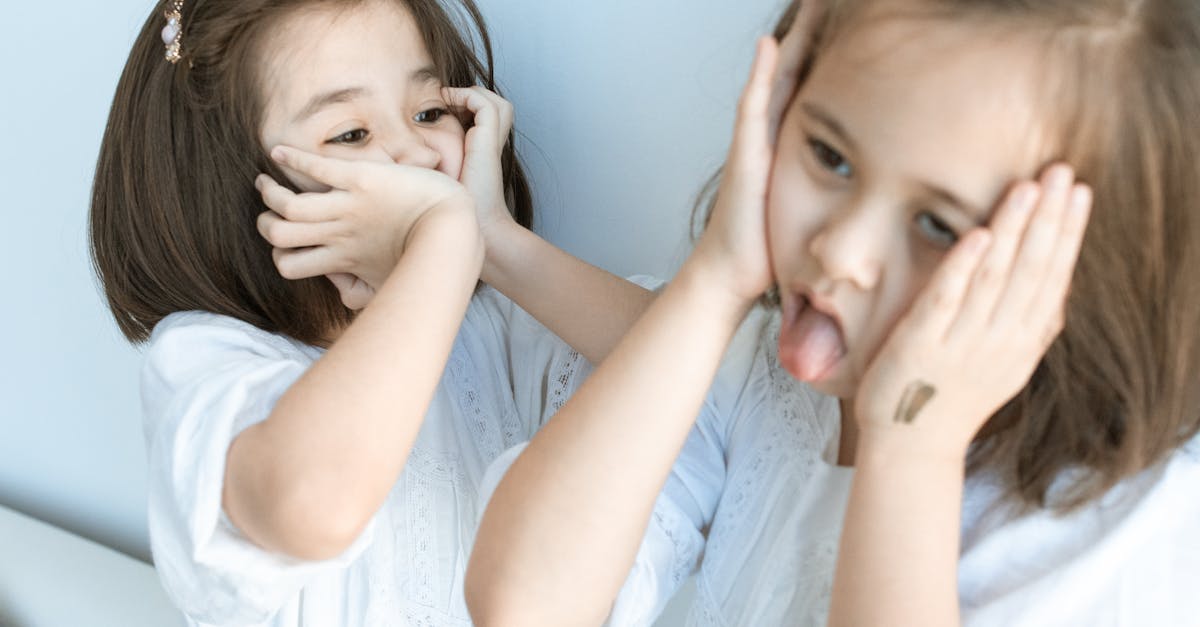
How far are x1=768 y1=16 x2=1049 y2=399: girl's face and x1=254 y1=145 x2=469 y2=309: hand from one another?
288 millimetres

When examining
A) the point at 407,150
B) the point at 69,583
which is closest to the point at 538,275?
the point at 407,150

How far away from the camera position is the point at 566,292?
0.81 meters

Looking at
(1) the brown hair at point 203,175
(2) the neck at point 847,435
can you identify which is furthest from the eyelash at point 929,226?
(1) the brown hair at point 203,175

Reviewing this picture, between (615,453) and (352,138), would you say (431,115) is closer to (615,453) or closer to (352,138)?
(352,138)

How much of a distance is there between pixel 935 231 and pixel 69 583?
52.5 inches

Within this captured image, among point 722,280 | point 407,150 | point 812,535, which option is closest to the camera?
point 722,280

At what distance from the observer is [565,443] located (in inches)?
24.2

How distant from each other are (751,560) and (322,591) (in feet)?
1.21

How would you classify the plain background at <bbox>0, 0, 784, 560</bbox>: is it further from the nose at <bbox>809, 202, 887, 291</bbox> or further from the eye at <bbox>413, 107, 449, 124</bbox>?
the nose at <bbox>809, 202, 887, 291</bbox>

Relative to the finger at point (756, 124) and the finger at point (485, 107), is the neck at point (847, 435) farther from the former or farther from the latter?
A: the finger at point (485, 107)

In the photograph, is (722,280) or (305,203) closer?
(722,280)

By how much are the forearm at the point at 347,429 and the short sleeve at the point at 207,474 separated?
16 millimetres

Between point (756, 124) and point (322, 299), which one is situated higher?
point (756, 124)

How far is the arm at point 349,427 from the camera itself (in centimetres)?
63
